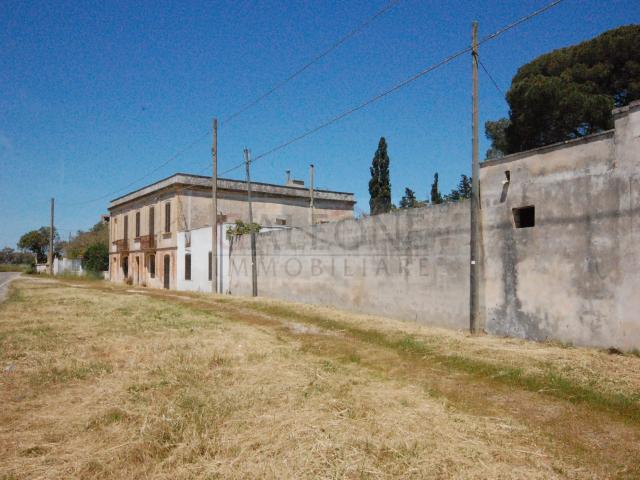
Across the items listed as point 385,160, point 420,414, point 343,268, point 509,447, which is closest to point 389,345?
point 420,414

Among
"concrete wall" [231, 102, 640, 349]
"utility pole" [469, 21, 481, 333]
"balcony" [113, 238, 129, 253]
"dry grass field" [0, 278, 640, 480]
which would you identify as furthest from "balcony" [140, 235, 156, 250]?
"utility pole" [469, 21, 481, 333]

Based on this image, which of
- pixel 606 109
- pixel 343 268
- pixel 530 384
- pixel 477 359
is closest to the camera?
pixel 530 384

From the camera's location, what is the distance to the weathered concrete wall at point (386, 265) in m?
9.58

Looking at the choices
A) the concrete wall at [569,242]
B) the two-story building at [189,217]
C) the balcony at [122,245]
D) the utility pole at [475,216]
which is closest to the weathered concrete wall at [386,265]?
the utility pole at [475,216]

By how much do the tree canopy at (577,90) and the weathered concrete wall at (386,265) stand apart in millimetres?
14026

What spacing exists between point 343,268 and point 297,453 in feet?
33.7

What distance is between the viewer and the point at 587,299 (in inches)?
279

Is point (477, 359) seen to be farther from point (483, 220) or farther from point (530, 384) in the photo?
point (483, 220)

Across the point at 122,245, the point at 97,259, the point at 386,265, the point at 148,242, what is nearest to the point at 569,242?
the point at 386,265

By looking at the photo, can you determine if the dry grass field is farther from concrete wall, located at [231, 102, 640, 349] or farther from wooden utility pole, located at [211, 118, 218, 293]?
wooden utility pole, located at [211, 118, 218, 293]

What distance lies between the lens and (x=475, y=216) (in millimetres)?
8852

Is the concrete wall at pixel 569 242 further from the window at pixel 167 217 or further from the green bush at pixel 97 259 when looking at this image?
the green bush at pixel 97 259

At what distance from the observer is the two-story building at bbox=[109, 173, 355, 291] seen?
24219mm

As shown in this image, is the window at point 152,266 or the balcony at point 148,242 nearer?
the balcony at point 148,242
